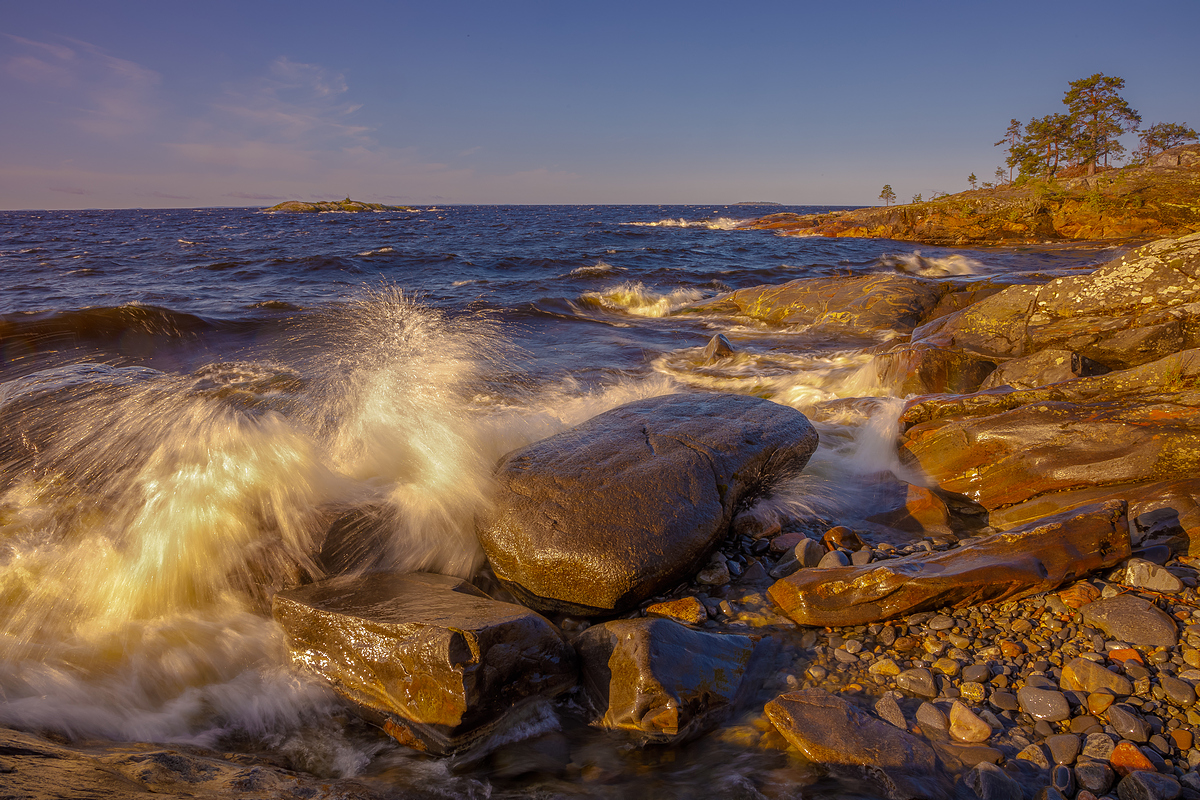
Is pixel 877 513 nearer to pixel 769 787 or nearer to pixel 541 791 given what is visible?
pixel 769 787

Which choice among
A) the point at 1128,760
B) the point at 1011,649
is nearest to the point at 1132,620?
the point at 1011,649

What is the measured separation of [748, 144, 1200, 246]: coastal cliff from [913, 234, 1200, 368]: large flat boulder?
24.2 m

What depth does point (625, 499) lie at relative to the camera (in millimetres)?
3537

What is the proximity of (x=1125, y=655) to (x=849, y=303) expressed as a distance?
10382mm

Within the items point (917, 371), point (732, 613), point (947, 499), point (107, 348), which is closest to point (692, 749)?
point (732, 613)

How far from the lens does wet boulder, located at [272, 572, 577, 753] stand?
2.46 meters

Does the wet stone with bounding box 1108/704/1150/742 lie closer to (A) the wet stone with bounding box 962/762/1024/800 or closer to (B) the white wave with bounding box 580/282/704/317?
(A) the wet stone with bounding box 962/762/1024/800

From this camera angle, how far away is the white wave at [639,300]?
15.0 metres

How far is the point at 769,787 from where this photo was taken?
2.19 m

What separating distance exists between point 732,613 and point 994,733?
129 centimetres

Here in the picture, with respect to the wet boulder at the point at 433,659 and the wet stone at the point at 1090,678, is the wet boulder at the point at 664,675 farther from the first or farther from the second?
the wet stone at the point at 1090,678

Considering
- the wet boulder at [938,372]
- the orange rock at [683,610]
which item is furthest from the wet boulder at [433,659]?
the wet boulder at [938,372]

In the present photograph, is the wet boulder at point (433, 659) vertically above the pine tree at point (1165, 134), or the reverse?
the pine tree at point (1165, 134)

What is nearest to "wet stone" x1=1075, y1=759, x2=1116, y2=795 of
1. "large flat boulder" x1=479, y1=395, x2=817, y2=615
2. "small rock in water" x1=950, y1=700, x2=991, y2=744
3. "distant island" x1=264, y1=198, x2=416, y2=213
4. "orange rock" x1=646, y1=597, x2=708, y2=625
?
"small rock in water" x1=950, y1=700, x2=991, y2=744
